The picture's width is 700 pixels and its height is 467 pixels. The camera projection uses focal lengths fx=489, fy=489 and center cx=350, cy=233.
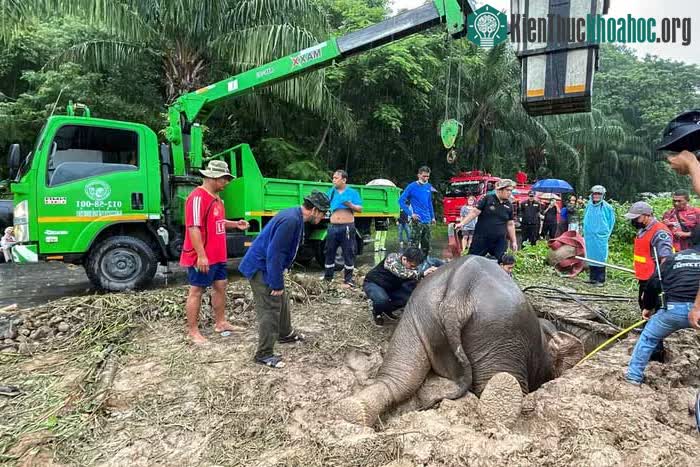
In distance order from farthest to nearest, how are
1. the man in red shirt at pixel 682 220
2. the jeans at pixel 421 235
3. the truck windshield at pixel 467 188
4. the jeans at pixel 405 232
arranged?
the truck windshield at pixel 467 188 → the jeans at pixel 405 232 → the jeans at pixel 421 235 → the man in red shirt at pixel 682 220

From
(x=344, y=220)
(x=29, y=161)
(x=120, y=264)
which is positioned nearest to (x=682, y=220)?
(x=344, y=220)

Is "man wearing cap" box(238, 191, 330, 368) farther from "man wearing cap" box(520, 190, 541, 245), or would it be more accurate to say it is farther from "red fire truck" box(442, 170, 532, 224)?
"red fire truck" box(442, 170, 532, 224)

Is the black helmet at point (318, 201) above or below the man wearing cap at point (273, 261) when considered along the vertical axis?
above

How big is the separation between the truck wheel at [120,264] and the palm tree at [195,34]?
554 cm

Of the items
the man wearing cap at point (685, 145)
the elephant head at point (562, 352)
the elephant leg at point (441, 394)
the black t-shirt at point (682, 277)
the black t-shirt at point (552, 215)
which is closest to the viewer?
the man wearing cap at point (685, 145)

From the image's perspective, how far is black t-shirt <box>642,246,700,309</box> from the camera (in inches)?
119

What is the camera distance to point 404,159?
21578mm

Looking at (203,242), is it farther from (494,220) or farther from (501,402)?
(494,220)

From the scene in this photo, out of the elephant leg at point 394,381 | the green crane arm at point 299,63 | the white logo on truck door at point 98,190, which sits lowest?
the elephant leg at point 394,381

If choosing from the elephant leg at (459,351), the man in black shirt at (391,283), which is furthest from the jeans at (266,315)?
the elephant leg at (459,351)

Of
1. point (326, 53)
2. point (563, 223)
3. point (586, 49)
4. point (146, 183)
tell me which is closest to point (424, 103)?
point (563, 223)

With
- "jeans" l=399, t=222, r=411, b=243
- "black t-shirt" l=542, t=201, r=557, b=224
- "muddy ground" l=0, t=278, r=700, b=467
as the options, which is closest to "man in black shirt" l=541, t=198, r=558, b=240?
"black t-shirt" l=542, t=201, r=557, b=224

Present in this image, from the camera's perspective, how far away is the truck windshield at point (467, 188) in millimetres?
17328

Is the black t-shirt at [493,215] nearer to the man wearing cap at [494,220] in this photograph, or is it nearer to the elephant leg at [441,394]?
the man wearing cap at [494,220]
